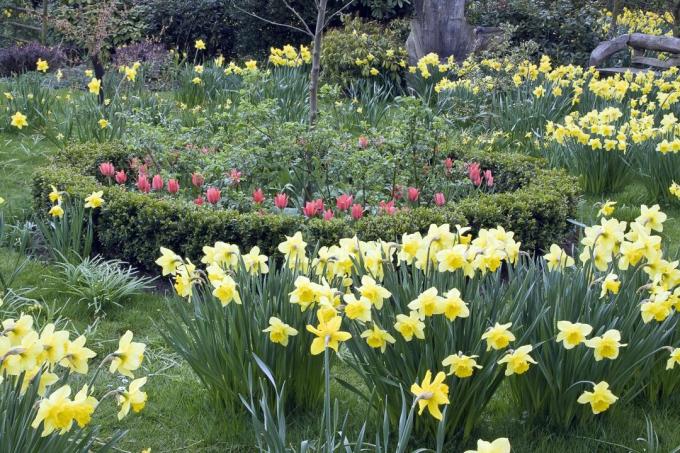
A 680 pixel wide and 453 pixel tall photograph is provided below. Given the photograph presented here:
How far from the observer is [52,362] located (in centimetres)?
215

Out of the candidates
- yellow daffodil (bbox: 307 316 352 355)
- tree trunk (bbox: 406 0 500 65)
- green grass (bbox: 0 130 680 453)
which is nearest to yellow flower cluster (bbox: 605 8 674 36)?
tree trunk (bbox: 406 0 500 65)

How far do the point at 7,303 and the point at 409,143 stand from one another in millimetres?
2744

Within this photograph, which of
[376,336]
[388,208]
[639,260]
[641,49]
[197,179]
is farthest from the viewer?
[641,49]

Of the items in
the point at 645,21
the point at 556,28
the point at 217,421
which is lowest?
the point at 217,421

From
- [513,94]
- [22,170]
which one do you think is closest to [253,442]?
[22,170]

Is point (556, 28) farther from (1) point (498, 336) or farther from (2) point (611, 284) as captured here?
(1) point (498, 336)

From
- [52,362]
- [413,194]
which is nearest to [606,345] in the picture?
[52,362]

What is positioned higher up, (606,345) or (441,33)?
(441,33)

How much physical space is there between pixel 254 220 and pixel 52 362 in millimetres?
2484

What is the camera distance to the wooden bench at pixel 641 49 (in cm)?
1027

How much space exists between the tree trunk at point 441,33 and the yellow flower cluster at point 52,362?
368 inches

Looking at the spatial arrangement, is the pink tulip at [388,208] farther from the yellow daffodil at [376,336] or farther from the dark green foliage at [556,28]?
the dark green foliage at [556,28]

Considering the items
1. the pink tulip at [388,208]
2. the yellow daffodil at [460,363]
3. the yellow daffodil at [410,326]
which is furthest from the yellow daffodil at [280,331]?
the pink tulip at [388,208]

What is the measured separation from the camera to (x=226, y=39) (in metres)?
13.5
